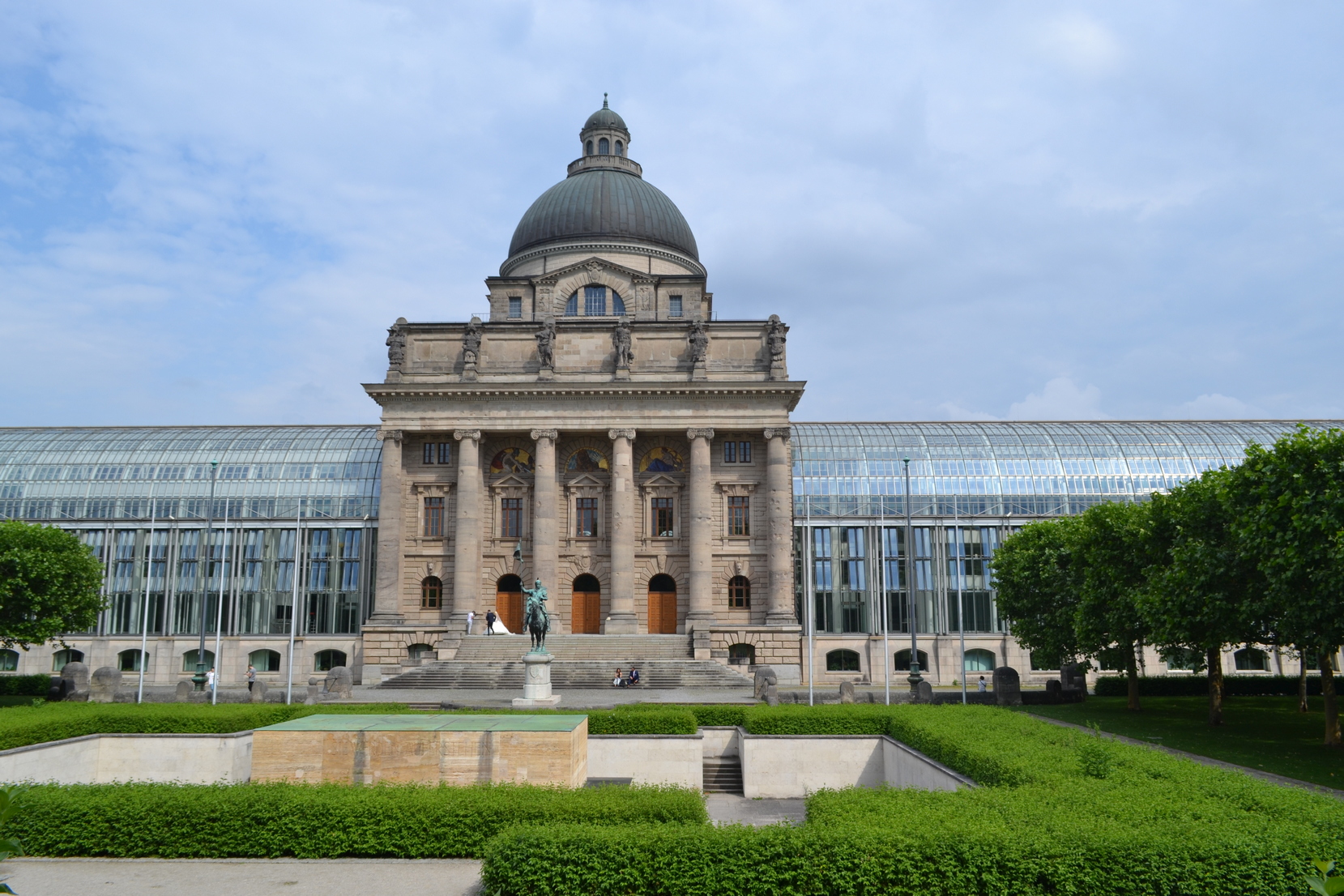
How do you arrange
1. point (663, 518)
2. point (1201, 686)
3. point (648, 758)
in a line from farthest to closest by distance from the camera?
point (663, 518) < point (1201, 686) < point (648, 758)

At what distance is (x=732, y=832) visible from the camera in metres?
15.5

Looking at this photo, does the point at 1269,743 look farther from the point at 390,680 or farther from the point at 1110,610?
the point at 390,680

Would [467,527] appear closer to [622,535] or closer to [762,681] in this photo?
[622,535]

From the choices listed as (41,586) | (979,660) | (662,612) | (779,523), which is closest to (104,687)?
(41,586)

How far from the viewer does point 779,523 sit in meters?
61.8

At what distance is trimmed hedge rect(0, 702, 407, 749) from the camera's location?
28734mm

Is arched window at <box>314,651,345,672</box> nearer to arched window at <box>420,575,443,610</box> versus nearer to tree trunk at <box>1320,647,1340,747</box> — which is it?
arched window at <box>420,575,443,610</box>

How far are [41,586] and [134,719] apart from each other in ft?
61.9

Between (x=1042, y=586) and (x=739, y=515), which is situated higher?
(x=739, y=515)

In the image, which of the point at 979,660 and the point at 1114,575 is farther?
the point at 979,660

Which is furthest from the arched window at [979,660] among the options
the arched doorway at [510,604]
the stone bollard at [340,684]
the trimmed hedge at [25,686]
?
the trimmed hedge at [25,686]

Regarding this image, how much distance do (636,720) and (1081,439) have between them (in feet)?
179

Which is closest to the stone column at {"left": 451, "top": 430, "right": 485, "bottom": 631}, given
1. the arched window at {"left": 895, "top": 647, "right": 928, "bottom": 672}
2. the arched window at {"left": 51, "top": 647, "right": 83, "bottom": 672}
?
the arched window at {"left": 51, "top": 647, "right": 83, "bottom": 672}

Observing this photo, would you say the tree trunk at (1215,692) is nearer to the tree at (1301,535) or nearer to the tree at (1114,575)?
the tree at (1114,575)
